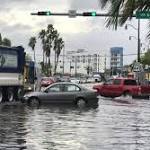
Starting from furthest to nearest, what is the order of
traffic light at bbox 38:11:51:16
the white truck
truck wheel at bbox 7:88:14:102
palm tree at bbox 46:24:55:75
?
palm tree at bbox 46:24:55:75, traffic light at bbox 38:11:51:16, truck wheel at bbox 7:88:14:102, the white truck

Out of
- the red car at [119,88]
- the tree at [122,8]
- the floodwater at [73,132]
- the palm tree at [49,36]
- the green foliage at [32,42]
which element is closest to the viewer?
the tree at [122,8]

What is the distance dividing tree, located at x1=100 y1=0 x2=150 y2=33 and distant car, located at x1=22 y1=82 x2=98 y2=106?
2346 cm

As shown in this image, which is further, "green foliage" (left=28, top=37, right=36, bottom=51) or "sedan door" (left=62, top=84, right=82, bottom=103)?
"green foliage" (left=28, top=37, right=36, bottom=51)

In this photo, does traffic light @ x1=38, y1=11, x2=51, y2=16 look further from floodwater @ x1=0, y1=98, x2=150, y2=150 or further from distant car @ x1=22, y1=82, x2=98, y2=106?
floodwater @ x1=0, y1=98, x2=150, y2=150

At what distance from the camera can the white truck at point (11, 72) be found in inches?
1414

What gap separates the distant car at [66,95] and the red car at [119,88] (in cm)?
1404

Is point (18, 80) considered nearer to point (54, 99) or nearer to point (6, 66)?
point (6, 66)

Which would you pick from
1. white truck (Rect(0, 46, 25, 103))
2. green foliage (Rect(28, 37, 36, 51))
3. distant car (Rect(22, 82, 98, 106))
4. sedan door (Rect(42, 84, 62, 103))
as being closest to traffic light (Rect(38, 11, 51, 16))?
white truck (Rect(0, 46, 25, 103))

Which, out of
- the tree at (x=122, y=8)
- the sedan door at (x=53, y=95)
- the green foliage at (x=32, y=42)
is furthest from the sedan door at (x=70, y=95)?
the green foliage at (x=32, y=42)

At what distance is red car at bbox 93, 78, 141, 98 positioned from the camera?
1829 inches

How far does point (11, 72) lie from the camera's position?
36938 millimetres

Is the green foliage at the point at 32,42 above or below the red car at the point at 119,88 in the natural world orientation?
above

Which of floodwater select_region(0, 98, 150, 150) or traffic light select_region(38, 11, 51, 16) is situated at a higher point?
traffic light select_region(38, 11, 51, 16)

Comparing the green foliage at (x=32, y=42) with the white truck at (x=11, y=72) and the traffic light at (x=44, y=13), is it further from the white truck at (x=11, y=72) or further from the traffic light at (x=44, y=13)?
the white truck at (x=11, y=72)
